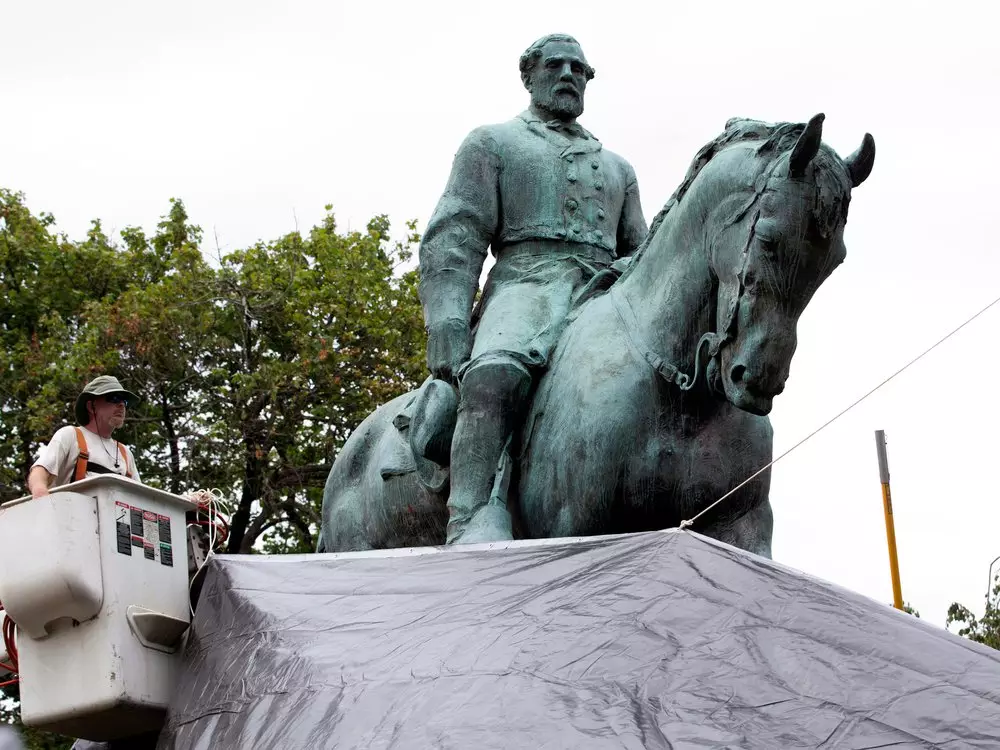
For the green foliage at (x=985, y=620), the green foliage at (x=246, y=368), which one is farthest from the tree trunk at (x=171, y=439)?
the green foliage at (x=985, y=620)

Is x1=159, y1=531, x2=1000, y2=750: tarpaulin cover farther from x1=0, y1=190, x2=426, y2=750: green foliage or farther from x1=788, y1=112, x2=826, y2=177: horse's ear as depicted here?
x1=0, y1=190, x2=426, y2=750: green foliage

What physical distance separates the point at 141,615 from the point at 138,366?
17663 millimetres

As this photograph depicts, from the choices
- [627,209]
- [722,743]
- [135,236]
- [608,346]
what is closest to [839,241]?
[608,346]

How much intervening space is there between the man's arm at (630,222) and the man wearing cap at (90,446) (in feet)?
8.25

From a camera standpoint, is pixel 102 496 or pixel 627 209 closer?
pixel 102 496

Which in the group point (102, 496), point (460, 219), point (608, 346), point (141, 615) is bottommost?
point (141, 615)

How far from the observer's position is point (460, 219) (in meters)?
8.59

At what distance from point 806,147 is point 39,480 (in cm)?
320

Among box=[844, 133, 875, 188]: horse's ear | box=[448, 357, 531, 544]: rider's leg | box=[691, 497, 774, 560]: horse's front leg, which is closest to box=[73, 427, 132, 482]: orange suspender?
box=[448, 357, 531, 544]: rider's leg

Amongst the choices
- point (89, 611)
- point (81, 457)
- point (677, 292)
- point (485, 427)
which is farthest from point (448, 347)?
point (89, 611)

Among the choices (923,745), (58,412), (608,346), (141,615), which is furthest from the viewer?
(58,412)

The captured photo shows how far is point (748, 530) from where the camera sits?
7.73 metres

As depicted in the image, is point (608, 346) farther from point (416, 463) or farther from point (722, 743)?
point (722, 743)

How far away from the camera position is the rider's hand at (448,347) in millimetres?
8352
